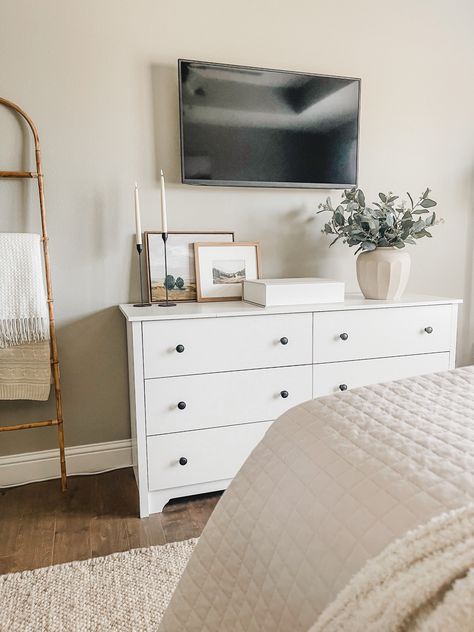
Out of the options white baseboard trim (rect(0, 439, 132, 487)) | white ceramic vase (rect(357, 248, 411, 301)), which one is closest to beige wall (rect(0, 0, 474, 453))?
white baseboard trim (rect(0, 439, 132, 487))

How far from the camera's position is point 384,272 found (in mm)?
2250

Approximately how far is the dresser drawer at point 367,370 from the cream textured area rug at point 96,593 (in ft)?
2.85

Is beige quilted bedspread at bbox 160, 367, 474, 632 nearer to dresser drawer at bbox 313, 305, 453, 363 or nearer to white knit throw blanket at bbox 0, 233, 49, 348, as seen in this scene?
dresser drawer at bbox 313, 305, 453, 363

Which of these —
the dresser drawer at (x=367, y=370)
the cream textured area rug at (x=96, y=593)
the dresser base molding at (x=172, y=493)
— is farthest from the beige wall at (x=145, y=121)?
the cream textured area rug at (x=96, y=593)

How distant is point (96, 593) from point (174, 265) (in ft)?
4.48

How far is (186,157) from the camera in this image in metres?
2.21

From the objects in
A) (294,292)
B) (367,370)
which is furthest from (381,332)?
(294,292)

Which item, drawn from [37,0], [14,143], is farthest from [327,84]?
[14,143]

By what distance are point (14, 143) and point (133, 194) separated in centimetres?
53

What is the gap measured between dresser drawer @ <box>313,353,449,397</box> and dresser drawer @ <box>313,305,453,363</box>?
3 centimetres

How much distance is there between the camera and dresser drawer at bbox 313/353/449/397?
2074 millimetres

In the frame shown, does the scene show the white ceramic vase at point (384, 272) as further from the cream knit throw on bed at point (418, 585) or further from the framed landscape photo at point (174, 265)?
the cream knit throw on bed at point (418, 585)

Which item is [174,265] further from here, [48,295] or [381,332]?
[381,332]

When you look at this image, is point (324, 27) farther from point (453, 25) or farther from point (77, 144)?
point (77, 144)
